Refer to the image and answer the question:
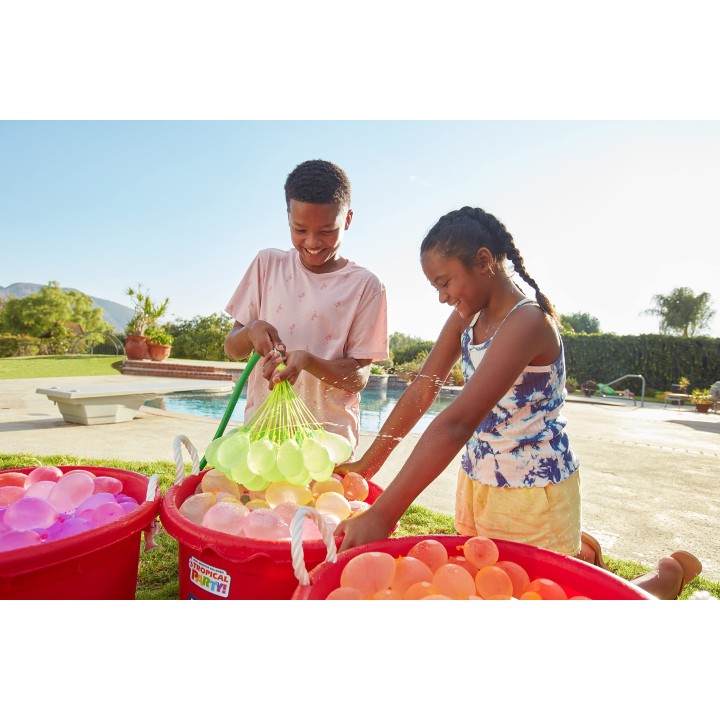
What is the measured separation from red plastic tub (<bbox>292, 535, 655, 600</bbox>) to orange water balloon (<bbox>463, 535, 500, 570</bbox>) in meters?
0.05

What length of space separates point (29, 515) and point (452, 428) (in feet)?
3.74

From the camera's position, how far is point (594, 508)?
4051 mm

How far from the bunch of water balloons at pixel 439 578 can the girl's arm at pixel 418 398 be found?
2.19ft

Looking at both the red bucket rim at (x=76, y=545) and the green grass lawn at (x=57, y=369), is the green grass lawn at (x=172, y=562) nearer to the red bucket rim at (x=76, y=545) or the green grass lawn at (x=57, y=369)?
the red bucket rim at (x=76, y=545)

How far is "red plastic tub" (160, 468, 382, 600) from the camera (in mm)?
1164

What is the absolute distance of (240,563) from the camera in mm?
1188

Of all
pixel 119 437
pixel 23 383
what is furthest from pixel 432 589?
pixel 23 383

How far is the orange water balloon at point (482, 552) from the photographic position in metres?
1.23

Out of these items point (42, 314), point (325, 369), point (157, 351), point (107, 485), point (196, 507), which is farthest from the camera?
point (42, 314)

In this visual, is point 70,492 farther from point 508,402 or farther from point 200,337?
point 200,337

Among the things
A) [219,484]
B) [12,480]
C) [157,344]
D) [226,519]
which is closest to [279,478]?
[219,484]

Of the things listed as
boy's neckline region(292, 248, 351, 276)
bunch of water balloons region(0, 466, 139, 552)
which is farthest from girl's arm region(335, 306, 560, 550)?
boy's neckline region(292, 248, 351, 276)

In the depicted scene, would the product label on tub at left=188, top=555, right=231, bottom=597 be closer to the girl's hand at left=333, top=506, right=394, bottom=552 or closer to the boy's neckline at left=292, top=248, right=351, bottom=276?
the girl's hand at left=333, top=506, right=394, bottom=552

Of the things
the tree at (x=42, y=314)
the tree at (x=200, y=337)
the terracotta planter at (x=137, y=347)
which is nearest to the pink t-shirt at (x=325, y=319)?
the terracotta planter at (x=137, y=347)
